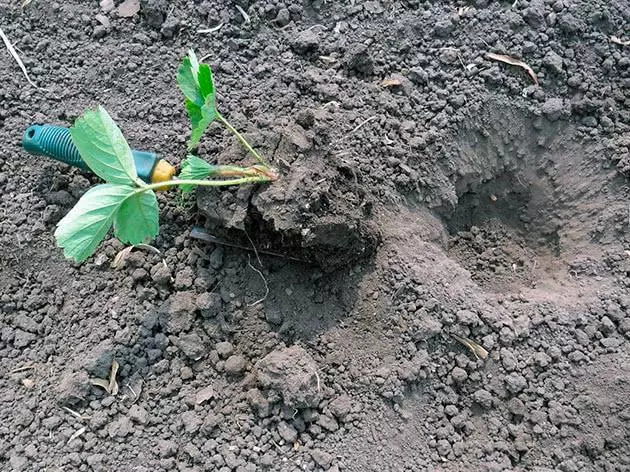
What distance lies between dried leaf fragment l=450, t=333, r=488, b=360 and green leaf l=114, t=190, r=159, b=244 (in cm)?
93

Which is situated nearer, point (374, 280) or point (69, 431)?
point (69, 431)

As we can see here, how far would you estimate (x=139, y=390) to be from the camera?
5.86 feet

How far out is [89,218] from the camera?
1555mm

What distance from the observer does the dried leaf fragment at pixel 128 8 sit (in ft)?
7.19

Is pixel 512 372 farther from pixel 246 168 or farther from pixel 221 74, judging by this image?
pixel 221 74

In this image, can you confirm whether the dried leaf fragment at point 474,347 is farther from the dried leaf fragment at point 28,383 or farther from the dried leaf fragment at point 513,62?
the dried leaf fragment at point 28,383

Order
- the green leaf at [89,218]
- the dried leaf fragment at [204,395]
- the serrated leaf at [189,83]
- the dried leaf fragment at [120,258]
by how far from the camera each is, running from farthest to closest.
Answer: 1. the dried leaf fragment at [120,258]
2. the dried leaf fragment at [204,395]
3. the serrated leaf at [189,83]
4. the green leaf at [89,218]

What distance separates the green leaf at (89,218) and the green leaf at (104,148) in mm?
34

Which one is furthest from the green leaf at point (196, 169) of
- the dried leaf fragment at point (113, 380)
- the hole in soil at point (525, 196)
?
the hole in soil at point (525, 196)

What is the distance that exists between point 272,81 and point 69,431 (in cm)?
124

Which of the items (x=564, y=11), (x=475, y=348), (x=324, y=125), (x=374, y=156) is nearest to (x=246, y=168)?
(x=324, y=125)

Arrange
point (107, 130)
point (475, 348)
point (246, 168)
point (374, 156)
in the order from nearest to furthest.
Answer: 1. point (107, 130)
2. point (246, 168)
3. point (475, 348)
4. point (374, 156)

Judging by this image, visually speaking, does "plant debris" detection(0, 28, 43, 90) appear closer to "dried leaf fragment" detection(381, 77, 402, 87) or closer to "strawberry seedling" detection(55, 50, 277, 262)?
"strawberry seedling" detection(55, 50, 277, 262)

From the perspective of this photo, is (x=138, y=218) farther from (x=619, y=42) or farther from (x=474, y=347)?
(x=619, y=42)
